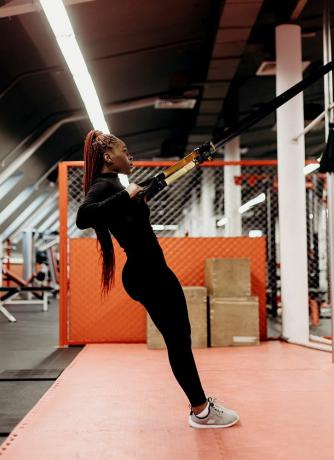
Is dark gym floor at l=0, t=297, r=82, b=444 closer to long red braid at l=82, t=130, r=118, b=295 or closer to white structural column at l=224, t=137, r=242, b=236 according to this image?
long red braid at l=82, t=130, r=118, b=295

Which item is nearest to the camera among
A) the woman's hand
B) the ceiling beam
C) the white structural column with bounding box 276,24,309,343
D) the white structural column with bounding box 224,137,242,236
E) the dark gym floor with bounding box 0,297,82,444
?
the woman's hand

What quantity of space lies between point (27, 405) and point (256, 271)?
3.24 meters

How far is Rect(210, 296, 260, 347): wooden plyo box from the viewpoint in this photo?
515 cm

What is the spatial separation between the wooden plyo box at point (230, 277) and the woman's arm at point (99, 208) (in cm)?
312

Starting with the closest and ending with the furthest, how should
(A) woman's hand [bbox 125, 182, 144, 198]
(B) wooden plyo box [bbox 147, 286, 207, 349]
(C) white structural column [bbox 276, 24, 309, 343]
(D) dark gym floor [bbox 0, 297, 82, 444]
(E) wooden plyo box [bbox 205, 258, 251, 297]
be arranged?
(A) woman's hand [bbox 125, 182, 144, 198]
(D) dark gym floor [bbox 0, 297, 82, 444]
(B) wooden plyo box [bbox 147, 286, 207, 349]
(E) wooden plyo box [bbox 205, 258, 251, 297]
(C) white structural column [bbox 276, 24, 309, 343]

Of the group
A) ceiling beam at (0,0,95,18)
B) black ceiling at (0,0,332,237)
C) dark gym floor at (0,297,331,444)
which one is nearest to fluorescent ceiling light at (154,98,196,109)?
black ceiling at (0,0,332,237)

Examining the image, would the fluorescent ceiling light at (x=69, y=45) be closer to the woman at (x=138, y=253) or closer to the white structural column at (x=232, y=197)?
the woman at (x=138, y=253)

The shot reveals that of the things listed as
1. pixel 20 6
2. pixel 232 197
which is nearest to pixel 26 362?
pixel 20 6

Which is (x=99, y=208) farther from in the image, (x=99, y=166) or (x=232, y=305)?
(x=232, y=305)

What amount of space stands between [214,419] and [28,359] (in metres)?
2.71

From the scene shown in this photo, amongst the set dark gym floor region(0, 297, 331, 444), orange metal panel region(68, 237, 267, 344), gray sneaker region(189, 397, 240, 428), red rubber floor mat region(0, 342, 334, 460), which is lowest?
dark gym floor region(0, 297, 331, 444)

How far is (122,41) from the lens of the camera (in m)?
7.64

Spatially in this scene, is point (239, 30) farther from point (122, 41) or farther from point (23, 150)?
point (23, 150)

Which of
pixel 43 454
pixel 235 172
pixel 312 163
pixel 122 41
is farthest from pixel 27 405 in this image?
pixel 235 172
